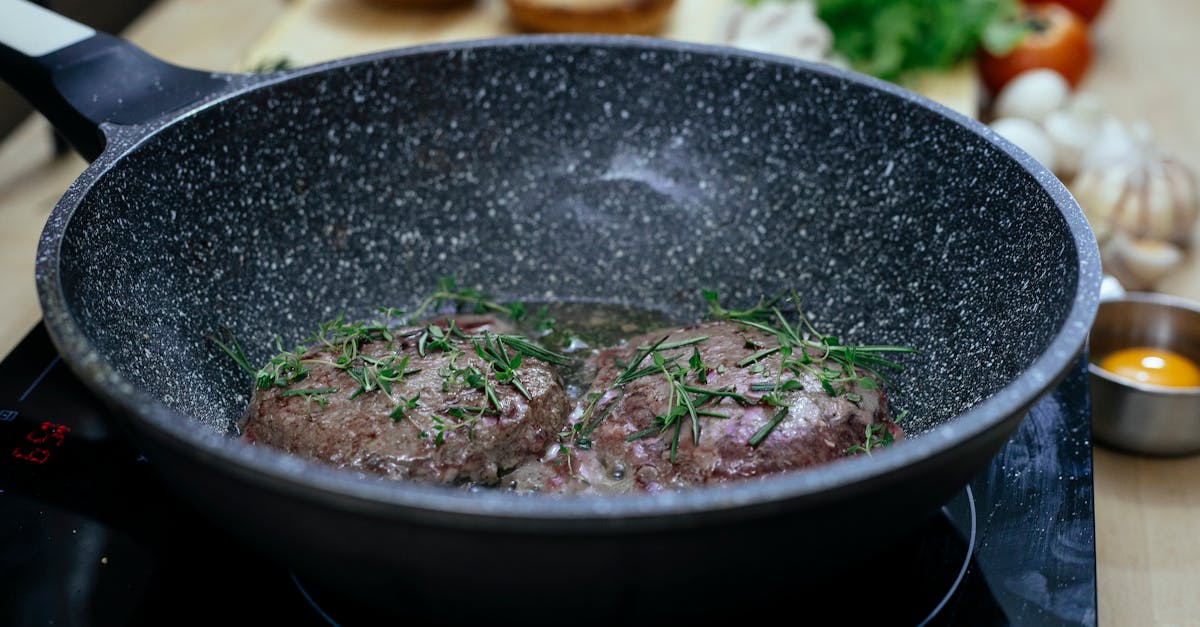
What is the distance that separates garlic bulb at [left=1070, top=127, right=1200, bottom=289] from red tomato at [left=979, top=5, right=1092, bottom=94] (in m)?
0.44

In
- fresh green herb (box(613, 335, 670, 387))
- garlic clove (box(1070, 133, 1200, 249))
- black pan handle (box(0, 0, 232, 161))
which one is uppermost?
black pan handle (box(0, 0, 232, 161))

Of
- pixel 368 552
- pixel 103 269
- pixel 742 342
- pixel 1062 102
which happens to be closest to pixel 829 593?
pixel 742 342

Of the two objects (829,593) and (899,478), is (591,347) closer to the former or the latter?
(829,593)

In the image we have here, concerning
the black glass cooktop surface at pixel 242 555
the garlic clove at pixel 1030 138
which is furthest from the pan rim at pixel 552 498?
the garlic clove at pixel 1030 138

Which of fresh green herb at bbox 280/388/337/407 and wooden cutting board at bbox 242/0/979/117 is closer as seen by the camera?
fresh green herb at bbox 280/388/337/407

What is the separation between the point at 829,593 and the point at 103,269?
2.66 feet

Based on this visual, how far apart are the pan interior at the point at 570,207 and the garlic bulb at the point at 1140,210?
2.10ft

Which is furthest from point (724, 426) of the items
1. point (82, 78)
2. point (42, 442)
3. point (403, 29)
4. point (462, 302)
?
point (403, 29)

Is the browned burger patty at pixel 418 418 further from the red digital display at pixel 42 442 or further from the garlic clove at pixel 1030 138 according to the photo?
the garlic clove at pixel 1030 138

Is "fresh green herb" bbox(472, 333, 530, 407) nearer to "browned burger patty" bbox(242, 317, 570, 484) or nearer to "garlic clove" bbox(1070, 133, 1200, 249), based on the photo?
"browned burger patty" bbox(242, 317, 570, 484)

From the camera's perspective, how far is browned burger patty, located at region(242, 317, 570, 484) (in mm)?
1027

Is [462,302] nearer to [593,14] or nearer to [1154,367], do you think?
[593,14]

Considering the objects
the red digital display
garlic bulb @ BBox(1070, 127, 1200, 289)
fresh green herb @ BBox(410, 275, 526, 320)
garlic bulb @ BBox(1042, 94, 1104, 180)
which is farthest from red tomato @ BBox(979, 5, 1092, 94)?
the red digital display

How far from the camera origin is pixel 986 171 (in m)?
1.20
